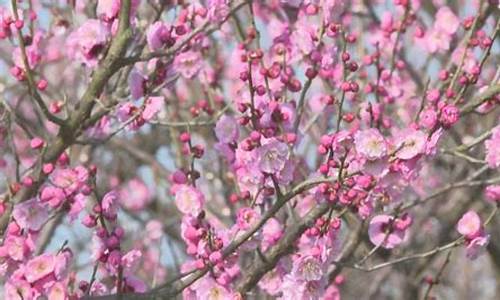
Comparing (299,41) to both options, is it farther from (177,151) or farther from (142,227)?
(142,227)

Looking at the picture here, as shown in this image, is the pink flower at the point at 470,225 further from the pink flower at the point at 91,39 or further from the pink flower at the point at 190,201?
the pink flower at the point at 91,39

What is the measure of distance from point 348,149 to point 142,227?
5.81 metres

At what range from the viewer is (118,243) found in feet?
14.2

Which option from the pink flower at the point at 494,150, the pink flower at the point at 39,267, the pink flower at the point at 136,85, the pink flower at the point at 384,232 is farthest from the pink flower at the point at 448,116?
the pink flower at the point at 39,267

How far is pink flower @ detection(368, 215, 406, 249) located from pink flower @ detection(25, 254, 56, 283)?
132cm

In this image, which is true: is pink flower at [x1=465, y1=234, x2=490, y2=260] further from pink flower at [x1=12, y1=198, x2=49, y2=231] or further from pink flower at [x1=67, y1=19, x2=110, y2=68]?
pink flower at [x1=67, y1=19, x2=110, y2=68]

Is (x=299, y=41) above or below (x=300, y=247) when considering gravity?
above

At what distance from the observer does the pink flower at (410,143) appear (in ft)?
13.1

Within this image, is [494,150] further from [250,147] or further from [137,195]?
[137,195]

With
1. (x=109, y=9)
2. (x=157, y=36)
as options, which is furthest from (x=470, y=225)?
(x=109, y=9)

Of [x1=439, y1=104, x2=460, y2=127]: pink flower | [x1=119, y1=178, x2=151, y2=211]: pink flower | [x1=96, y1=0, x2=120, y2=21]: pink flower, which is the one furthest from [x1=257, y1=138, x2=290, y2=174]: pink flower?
[x1=119, y1=178, x2=151, y2=211]: pink flower

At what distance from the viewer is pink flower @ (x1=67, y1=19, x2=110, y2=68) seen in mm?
4934

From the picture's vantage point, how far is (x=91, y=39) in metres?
4.98

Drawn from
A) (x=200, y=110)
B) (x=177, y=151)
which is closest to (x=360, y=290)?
(x=177, y=151)
